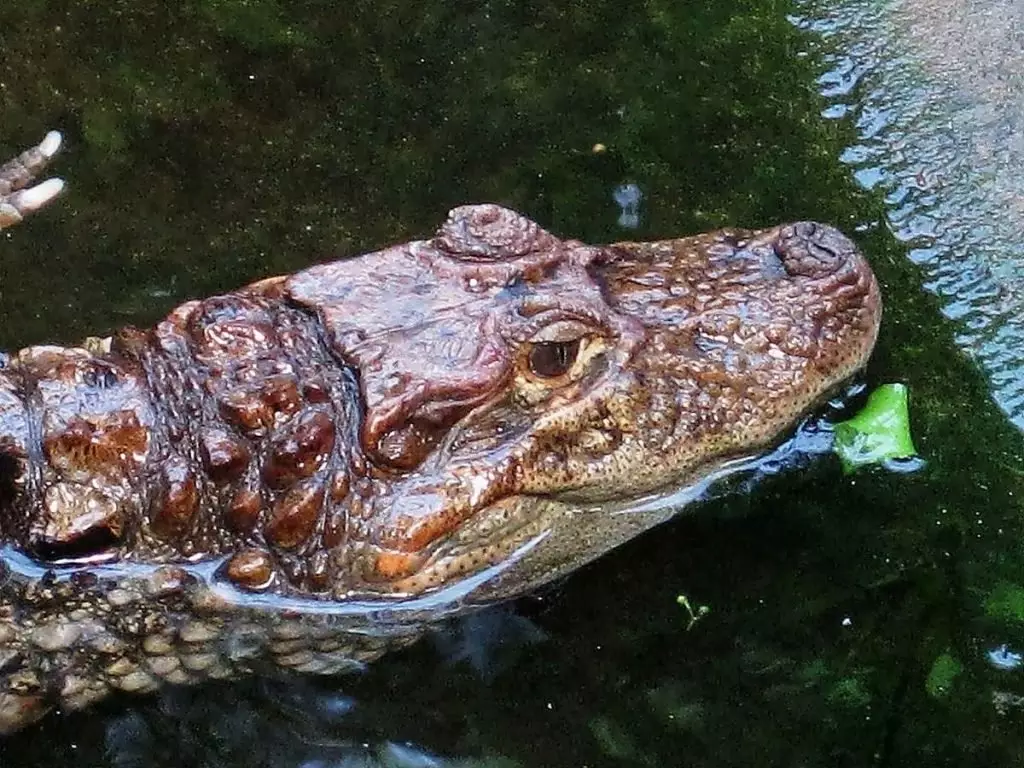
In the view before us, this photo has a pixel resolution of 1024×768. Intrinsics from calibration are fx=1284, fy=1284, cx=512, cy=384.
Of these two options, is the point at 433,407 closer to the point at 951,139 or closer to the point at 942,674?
the point at 942,674

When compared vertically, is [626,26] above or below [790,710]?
above

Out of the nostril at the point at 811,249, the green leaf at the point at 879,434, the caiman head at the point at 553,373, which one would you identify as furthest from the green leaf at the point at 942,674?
the nostril at the point at 811,249

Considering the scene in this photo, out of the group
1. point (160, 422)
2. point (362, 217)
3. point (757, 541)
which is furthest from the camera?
point (362, 217)

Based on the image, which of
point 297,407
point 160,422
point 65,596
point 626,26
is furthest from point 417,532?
point 626,26

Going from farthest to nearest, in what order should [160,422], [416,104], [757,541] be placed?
[416,104]
[757,541]
[160,422]

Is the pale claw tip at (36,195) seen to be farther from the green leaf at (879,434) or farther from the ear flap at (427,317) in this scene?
the green leaf at (879,434)

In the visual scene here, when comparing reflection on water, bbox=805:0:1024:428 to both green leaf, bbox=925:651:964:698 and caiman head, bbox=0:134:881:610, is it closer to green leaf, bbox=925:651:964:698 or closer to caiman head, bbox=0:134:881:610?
caiman head, bbox=0:134:881:610

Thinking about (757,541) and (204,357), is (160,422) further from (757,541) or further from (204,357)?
(757,541)

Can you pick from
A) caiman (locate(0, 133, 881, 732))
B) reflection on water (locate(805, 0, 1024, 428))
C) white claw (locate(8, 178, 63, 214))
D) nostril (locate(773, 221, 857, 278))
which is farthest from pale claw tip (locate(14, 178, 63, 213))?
reflection on water (locate(805, 0, 1024, 428))

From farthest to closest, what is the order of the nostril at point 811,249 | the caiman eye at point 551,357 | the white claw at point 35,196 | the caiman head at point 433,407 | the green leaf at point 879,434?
the white claw at point 35,196, the green leaf at point 879,434, the nostril at point 811,249, the caiman eye at point 551,357, the caiman head at point 433,407
